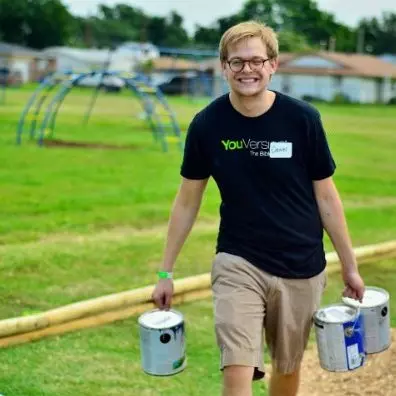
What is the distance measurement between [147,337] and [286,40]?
7741 centimetres

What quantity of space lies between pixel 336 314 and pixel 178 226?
2.43 feet

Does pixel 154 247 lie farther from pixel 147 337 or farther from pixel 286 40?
pixel 286 40

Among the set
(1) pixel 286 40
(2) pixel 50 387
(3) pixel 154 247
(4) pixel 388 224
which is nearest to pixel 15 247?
Result: (3) pixel 154 247

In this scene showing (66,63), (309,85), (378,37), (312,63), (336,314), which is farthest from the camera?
(378,37)

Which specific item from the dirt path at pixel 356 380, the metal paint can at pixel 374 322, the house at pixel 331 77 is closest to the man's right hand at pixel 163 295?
the metal paint can at pixel 374 322

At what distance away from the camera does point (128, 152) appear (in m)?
16.6

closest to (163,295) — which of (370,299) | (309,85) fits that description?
(370,299)

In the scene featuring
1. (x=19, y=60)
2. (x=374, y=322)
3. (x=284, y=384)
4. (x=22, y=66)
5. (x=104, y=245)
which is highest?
(x=374, y=322)

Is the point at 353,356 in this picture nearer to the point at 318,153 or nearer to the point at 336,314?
the point at 336,314

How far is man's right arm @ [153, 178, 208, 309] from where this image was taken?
3602 millimetres

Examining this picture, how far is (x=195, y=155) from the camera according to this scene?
11.4ft

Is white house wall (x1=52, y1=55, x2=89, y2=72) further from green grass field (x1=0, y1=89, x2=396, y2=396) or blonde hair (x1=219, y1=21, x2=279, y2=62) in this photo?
blonde hair (x1=219, y1=21, x2=279, y2=62)

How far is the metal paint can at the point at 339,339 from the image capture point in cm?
337

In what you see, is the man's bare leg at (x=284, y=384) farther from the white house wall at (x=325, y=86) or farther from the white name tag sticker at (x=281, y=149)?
the white house wall at (x=325, y=86)
